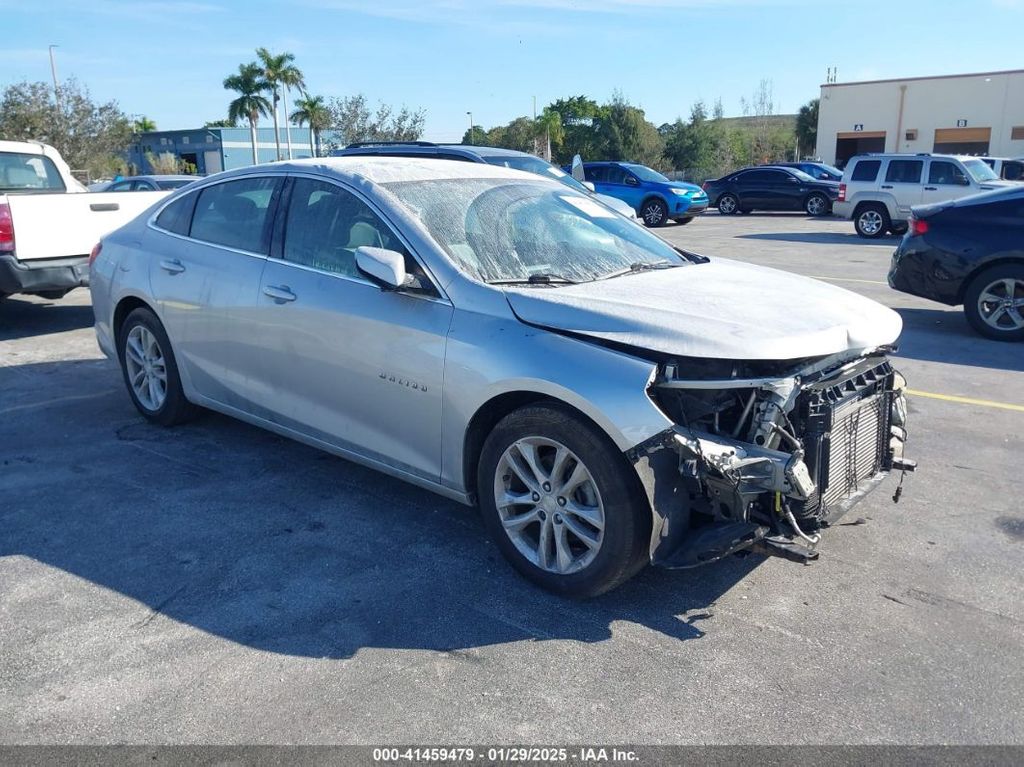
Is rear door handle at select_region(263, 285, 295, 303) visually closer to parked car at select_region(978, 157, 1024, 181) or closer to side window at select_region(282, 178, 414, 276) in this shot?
side window at select_region(282, 178, 414, 276)

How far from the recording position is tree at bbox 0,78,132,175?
1329 inches

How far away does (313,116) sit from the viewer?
59.1 m

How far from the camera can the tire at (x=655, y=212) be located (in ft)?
78.2

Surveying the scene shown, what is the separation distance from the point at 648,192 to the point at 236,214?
20.0 meters

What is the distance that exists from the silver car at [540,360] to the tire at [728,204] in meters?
24.6

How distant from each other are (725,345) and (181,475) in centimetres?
330

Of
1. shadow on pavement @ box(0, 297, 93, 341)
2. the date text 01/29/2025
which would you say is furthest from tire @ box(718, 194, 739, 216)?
the date text 01/29/2025

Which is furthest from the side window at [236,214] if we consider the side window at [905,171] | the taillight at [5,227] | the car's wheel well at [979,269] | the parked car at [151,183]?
the side window at [905,171]

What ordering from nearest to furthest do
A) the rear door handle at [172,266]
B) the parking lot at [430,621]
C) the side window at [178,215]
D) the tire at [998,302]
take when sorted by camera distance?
the parking lot at [430,621], the rear door handle at [172,266], the side window at [178,215], the tire at [998,302]

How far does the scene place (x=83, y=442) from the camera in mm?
5750

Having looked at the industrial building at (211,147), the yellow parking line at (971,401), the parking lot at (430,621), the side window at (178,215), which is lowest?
the parking lot at (430,621)

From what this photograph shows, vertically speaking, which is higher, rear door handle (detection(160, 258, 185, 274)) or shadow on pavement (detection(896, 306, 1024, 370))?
rear door handle (detection(160, 258, 185, 274))

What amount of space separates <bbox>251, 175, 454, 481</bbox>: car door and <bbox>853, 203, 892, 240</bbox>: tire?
57.2 feet

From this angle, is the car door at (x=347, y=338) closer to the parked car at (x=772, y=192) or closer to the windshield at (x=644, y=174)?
the windshield at (x=644, y=174)
